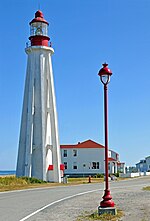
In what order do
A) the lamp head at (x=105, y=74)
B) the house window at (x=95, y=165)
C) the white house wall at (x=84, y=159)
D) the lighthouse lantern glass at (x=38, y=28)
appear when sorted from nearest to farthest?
the lamp head at (x=105, y=74), the lighthouse lantern glass at (x=38, y=28), the house window at (x=95, y=165), the white house wall at (x=84, y=159)

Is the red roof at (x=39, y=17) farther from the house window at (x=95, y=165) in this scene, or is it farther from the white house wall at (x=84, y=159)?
the house window at (x=95, y=165)

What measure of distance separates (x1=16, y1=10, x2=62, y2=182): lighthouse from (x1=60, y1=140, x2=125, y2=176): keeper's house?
29.3 meters

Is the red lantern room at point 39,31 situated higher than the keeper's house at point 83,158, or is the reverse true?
the red lantern room at point 39,31

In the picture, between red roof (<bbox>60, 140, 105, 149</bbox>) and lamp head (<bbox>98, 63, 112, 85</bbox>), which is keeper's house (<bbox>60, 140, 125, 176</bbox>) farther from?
lamp head (<bbox>98, 63, 112, 85</bbox>)

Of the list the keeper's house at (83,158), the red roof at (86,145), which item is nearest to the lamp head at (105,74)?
the keeper's house at (83,158)

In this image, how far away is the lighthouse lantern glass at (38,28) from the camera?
48219mm

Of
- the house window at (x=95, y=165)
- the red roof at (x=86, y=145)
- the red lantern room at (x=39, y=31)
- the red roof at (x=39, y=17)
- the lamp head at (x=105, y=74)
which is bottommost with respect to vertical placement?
the house window at (x=95, y=165)

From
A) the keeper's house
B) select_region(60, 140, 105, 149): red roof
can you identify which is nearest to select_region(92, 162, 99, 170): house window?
the keeper's house

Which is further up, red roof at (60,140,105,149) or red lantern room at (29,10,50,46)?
red lantern room at (29,10,50,46)

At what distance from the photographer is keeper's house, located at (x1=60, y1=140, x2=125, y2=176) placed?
3041 inches

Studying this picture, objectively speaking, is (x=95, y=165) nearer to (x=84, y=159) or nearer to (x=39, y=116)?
(x=84, y=159)

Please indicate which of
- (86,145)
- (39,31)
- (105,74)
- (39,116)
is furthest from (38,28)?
(86,145)

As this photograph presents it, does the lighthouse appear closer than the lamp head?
No

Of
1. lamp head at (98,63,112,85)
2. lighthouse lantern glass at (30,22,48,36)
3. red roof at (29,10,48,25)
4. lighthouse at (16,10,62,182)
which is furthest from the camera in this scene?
lighthouse lantern glass at (30,22,48,36)
